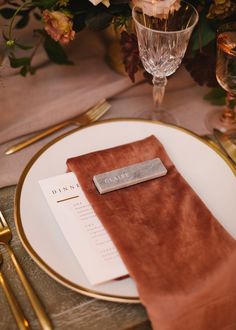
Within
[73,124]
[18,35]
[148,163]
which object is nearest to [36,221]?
[148,163]

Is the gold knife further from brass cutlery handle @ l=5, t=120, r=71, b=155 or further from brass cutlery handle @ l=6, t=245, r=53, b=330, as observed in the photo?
brass cutlery handle @ l=6, t=245, r=53, b=330

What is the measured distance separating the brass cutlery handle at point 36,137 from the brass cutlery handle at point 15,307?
0.83 feet

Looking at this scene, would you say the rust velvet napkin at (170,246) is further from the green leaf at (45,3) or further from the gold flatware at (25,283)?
the green leaf at (45,3)

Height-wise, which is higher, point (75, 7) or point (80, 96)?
point (75, 7)

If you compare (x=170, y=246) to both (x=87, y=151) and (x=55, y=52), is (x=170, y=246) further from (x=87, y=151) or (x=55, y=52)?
(x=55, y=52)

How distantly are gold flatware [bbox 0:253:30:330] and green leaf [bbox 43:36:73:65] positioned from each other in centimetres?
48

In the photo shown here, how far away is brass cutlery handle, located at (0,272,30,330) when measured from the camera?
1.71 ft

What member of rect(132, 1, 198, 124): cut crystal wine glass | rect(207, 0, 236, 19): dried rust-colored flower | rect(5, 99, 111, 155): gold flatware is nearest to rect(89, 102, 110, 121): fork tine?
rect(5, 99, 111, 155): gold flatware

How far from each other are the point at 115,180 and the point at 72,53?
17.6 inches

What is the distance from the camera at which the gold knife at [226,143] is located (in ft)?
2.49

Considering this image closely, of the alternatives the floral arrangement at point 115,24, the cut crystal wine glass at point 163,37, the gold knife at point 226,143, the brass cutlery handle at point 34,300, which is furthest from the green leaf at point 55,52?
the brass cutlery handle at point 34,300

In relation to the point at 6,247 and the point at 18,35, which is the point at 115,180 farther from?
the point at 18,35

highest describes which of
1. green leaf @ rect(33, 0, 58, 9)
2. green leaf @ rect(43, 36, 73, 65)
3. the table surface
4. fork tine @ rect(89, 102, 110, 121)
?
green leaf @ rect(33, 0, 58, 9)

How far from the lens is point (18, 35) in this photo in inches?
38.2
